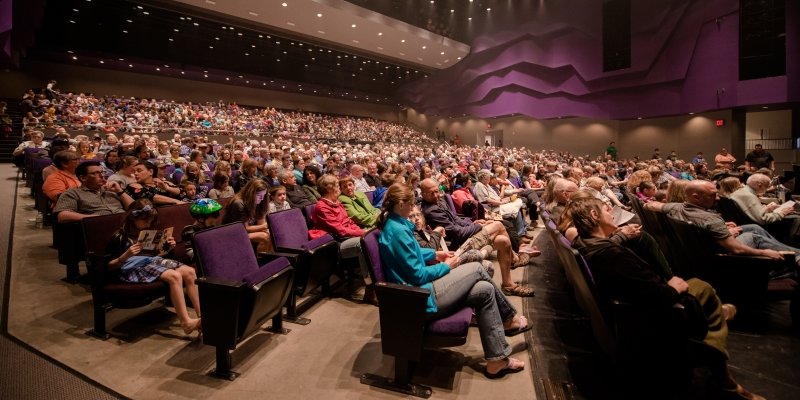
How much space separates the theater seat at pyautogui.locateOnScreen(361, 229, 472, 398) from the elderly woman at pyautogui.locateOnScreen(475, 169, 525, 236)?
3212 mm

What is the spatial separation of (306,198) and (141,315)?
2181 millimetres

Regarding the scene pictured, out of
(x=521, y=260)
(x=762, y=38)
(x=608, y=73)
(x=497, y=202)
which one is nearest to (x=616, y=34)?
(x=608, y=73)

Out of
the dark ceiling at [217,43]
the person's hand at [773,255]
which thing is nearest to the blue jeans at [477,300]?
the person's hand at [773,255]

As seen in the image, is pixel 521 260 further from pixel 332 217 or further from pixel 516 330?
pixel 332 217

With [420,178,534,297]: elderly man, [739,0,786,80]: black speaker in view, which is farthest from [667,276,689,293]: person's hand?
[739,0,786,80]: black speaker

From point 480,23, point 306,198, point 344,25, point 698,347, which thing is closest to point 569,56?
point 480,23

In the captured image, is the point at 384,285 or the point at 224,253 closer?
the point at 384,285

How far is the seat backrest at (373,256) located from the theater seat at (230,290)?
2.16 feet

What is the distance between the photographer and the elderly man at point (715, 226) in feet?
8.77

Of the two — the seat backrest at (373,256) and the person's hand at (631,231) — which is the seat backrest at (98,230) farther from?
the person's hand at (631,231)

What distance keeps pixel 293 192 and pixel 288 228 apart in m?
1.46

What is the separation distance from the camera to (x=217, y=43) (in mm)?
19141

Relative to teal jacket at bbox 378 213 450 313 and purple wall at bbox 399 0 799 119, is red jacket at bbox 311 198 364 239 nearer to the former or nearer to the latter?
teal jacket at bbox 378 213 450 313

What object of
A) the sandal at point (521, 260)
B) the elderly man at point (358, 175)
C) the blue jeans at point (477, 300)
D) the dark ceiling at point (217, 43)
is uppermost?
the dark ceiling at point (217, 43)
